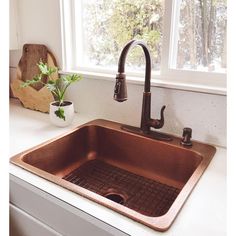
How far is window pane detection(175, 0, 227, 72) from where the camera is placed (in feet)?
3.21

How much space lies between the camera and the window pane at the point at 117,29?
1.14 meters

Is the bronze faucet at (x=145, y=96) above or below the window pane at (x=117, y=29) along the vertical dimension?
below

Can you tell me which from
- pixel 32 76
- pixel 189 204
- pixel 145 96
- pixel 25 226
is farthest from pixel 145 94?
pixel 32 76

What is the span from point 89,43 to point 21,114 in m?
0.56

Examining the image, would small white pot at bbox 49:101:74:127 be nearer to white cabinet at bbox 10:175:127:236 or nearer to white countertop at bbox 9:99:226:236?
white countertop at bbox 9:99:226:236

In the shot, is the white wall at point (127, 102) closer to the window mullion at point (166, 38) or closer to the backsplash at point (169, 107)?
the backsplash at point (169, 107)

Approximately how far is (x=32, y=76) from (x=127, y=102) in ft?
2.10

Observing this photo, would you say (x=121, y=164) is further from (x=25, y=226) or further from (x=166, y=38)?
(x=166, y=38)

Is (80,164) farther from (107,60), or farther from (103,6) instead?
(103,6)

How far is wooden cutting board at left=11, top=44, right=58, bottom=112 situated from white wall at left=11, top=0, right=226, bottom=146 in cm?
5

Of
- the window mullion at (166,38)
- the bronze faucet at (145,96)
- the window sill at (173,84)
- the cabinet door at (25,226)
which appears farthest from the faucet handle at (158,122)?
the cabinet door at (25,226)

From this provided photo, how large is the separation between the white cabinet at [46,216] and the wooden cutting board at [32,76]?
0.68 m

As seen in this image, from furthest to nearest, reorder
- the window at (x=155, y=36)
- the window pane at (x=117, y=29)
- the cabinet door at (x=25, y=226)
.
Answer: the window pane at (x=117, y=29) < the window at (x=155, y=36) < the cabinet door at (x=25, y=226)

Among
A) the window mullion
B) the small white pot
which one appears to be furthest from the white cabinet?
the window mullion
